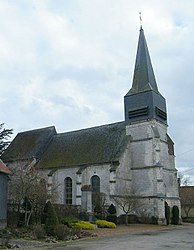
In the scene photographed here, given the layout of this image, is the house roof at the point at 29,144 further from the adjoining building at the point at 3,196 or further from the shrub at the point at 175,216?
the adjoining building at the point at 3,196

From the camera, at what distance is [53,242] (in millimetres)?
18234

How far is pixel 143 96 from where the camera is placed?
1634 inches

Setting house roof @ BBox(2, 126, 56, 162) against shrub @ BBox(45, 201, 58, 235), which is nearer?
Result: shrub @ BBox(45, 201, 58, 235)

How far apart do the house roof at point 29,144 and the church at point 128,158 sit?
0.23 meters

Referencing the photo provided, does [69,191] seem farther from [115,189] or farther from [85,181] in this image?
[115,189]

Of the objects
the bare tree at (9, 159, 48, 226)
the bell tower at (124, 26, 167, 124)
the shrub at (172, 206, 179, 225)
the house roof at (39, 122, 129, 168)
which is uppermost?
the bell tower at (124, 26, 167, 124)

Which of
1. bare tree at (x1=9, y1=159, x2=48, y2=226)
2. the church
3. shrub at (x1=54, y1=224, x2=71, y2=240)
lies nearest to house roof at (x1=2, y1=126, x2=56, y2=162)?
the church

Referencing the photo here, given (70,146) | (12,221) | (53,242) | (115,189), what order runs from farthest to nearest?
1. (70,146)
2. (115,189)
3. (12,221)
4. (53,242)

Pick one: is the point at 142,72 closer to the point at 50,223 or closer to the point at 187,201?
the point at 187,201

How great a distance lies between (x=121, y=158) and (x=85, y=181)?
4.96m

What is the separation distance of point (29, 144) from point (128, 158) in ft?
50.7

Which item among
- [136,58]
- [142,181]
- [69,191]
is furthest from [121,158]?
[136,58]

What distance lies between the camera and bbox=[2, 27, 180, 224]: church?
38438 mm

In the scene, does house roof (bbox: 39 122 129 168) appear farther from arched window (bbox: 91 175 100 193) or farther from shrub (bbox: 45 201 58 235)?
shrub (bbox: 45 201 58 235)
